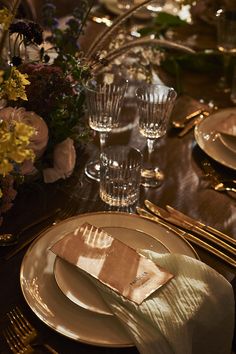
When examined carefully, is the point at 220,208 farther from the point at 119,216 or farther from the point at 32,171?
the point at 32,171

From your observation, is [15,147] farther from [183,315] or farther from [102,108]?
[102,108]

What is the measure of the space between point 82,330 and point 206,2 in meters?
1.49

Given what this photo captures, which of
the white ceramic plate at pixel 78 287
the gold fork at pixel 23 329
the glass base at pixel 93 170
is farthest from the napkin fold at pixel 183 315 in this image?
the glass base at pixel 93 170

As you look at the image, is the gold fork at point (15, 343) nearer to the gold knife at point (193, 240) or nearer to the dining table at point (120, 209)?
the dining table at point (120, 209)

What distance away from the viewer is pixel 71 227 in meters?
1.02

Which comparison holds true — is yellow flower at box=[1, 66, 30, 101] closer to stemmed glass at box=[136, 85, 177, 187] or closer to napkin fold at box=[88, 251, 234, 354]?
napkin fold at box=[88, 251, 234, 354]

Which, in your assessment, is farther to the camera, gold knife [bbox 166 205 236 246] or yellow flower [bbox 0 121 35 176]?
gold knife [bbox 166 205 236 246]

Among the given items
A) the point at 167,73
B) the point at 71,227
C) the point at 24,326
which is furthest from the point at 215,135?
the point at 24,326

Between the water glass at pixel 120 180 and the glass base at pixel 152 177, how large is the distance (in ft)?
0.22

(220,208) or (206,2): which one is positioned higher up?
(206,2)

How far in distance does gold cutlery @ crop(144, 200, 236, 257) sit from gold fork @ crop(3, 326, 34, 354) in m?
0.41

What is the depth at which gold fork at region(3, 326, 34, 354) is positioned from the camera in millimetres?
796

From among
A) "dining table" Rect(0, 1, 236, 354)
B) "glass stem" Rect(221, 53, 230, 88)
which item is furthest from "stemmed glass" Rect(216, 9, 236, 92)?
"dining table" Rect(0, 1, 236, 354)

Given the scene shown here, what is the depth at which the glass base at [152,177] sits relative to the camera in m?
1.20
